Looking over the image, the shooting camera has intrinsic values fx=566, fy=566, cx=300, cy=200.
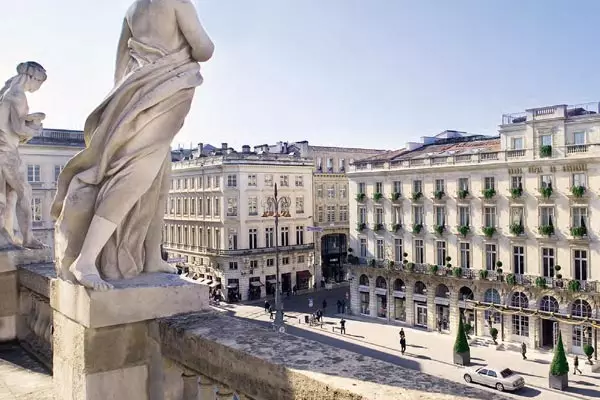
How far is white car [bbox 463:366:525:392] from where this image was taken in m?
28.1

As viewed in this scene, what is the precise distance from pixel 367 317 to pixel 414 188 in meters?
11.7

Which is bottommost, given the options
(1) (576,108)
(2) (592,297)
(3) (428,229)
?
(2) (592,297)

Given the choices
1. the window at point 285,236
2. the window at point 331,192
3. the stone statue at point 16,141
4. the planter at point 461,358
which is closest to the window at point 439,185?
the planter at point 461,358

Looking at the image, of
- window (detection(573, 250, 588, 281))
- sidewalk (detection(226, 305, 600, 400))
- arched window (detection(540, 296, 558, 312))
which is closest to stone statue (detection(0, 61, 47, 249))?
sidewalk (detection(226, 305, 600, 400))

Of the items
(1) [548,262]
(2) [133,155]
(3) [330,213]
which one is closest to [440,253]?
(1) [548,262]

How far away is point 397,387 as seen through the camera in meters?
2.38

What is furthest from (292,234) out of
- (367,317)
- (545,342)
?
(545,342)

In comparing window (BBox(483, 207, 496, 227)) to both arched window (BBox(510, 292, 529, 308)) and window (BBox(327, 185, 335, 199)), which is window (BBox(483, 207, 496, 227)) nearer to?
arched window (BBox(510, 292, 529, 308))

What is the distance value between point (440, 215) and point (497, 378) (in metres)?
16.3

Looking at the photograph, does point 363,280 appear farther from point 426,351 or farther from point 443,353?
point 443,353

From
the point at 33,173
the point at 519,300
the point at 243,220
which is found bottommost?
the point at 519,300

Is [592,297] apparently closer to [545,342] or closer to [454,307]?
[545,342]

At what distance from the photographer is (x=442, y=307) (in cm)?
4281

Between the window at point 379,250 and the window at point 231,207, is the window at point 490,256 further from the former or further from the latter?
the window at point 231,207
